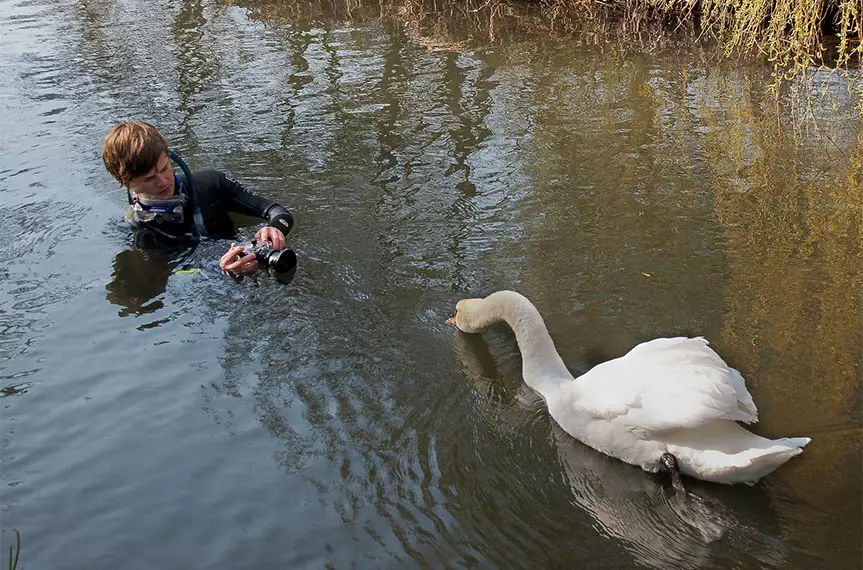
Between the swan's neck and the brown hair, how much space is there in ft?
8.56

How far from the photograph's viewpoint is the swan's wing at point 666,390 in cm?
376

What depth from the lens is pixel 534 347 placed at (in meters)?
4.62

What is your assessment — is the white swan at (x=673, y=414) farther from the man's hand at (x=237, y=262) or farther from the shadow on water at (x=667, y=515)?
the man's hand at (x=237, y=262)

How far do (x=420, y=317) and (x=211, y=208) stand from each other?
6.54 feet

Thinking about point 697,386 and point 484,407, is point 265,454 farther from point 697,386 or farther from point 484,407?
point 697,386

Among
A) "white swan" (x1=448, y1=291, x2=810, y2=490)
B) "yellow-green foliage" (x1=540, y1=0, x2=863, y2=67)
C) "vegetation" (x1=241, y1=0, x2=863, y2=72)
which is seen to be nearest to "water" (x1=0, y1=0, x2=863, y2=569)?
"white swan" (x1=448, y1=291, x2=810, y2=490)

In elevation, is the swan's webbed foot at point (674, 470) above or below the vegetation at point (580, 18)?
below

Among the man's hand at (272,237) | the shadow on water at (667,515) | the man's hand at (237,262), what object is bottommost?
the shadow on water at (667,515)

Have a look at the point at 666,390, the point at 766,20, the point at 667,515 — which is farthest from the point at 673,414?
the point at 766,20

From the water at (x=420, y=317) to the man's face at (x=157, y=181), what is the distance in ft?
1.80

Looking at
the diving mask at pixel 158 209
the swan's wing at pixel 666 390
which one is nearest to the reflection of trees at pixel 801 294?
the swan's wing at pixel 666 390

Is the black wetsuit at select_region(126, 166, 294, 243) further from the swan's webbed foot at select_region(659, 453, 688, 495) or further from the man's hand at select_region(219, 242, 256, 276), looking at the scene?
the swan's webbed foot at select_region(659, 453, 688, 495)

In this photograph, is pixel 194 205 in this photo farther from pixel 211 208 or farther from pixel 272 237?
pixel 272 237

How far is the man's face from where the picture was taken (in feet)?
19.4
